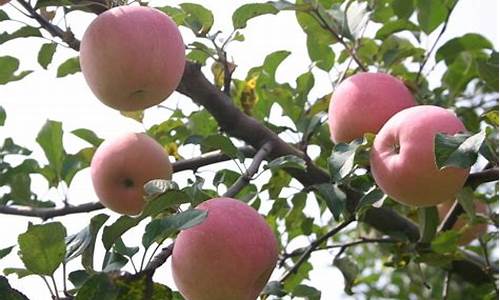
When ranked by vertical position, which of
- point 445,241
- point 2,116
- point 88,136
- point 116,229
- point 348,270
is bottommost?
point 348,270

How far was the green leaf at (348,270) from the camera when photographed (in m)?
2.03

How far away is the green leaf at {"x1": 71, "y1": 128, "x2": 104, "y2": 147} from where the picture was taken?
80.6 inches

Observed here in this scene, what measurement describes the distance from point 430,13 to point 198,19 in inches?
23.8

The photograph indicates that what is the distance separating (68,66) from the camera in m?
1.77

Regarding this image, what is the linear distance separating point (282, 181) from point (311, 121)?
0.57 feet

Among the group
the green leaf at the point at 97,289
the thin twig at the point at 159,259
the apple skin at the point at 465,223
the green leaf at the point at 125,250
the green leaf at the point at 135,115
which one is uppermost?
the green leaf at the point at 97,289

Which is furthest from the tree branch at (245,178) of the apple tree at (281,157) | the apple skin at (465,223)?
the apple skin at (465,223)

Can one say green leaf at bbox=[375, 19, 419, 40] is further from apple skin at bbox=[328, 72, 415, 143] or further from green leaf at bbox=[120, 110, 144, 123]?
green leaf at bbox=[120, 110, 144, 123]

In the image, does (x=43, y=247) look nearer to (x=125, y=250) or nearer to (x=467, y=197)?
(x=125, y=250)

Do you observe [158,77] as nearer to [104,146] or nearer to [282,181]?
[104,146]

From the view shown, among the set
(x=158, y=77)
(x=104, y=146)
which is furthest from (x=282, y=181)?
(x=158, y=77)

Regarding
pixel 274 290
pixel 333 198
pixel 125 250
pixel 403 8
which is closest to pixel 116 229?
pixel 125 250

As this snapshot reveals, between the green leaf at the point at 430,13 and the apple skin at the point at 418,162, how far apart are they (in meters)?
0.69

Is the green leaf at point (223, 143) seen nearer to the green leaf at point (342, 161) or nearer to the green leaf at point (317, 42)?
the green leaf at point (342, 161)
